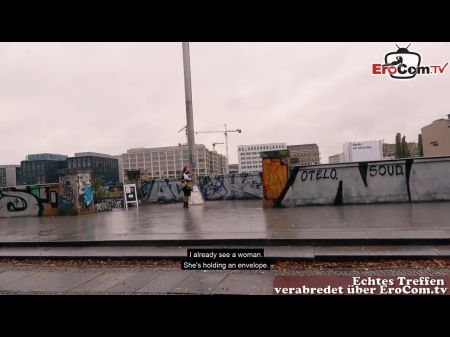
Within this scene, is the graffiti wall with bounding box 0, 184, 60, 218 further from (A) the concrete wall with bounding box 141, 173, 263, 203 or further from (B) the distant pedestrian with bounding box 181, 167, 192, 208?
(A) the concrete wall with bounding box 141, 173, 263, 203

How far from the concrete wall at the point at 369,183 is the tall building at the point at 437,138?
5028 cm

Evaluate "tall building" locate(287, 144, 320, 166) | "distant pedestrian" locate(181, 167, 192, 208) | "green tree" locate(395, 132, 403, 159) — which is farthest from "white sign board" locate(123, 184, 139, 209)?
"tall building" locate(287, 144, 320, 166)

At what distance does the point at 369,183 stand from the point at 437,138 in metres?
57.5

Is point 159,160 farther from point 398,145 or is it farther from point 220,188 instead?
point 220,188

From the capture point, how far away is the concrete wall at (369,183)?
1224cm

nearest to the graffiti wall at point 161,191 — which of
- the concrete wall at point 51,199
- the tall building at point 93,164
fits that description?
the concrete wall at point 51,199

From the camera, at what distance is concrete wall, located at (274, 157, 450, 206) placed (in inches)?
482

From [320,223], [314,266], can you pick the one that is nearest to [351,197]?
[320,223]

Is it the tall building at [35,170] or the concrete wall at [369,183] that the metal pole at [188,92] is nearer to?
the concrete wall at [369,183]

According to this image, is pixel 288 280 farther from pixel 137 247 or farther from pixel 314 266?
pixel 137 247

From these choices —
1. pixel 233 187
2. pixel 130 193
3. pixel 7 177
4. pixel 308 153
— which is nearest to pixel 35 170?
pixel 7 177

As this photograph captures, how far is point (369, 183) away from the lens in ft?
41.3
